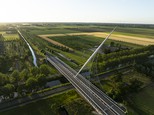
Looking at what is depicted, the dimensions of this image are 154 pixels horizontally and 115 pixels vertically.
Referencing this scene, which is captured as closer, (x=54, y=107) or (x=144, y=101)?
(x=54, y=107)

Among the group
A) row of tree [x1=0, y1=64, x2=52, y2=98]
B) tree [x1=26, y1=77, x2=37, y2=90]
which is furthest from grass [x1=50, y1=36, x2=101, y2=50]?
tree [x1=26, y1=77, x2=37, y2=90]

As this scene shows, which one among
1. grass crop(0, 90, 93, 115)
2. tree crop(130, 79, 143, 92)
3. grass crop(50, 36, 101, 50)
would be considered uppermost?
grass crop(50, 36, 101, 50)

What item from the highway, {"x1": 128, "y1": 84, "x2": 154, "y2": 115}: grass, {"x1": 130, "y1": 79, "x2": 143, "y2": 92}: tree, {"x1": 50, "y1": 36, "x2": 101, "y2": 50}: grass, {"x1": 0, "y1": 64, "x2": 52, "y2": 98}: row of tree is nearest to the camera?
the highway

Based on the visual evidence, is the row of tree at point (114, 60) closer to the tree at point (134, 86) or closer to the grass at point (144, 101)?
the tree at point (134, 86)

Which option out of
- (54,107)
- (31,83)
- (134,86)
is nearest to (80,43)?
(134,86)

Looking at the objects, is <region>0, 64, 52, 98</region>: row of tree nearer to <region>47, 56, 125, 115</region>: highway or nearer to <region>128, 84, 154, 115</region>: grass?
<region>47, 56, 125, 115</region>: highway

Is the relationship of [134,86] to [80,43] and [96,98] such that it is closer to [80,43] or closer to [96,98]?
[96,98]
